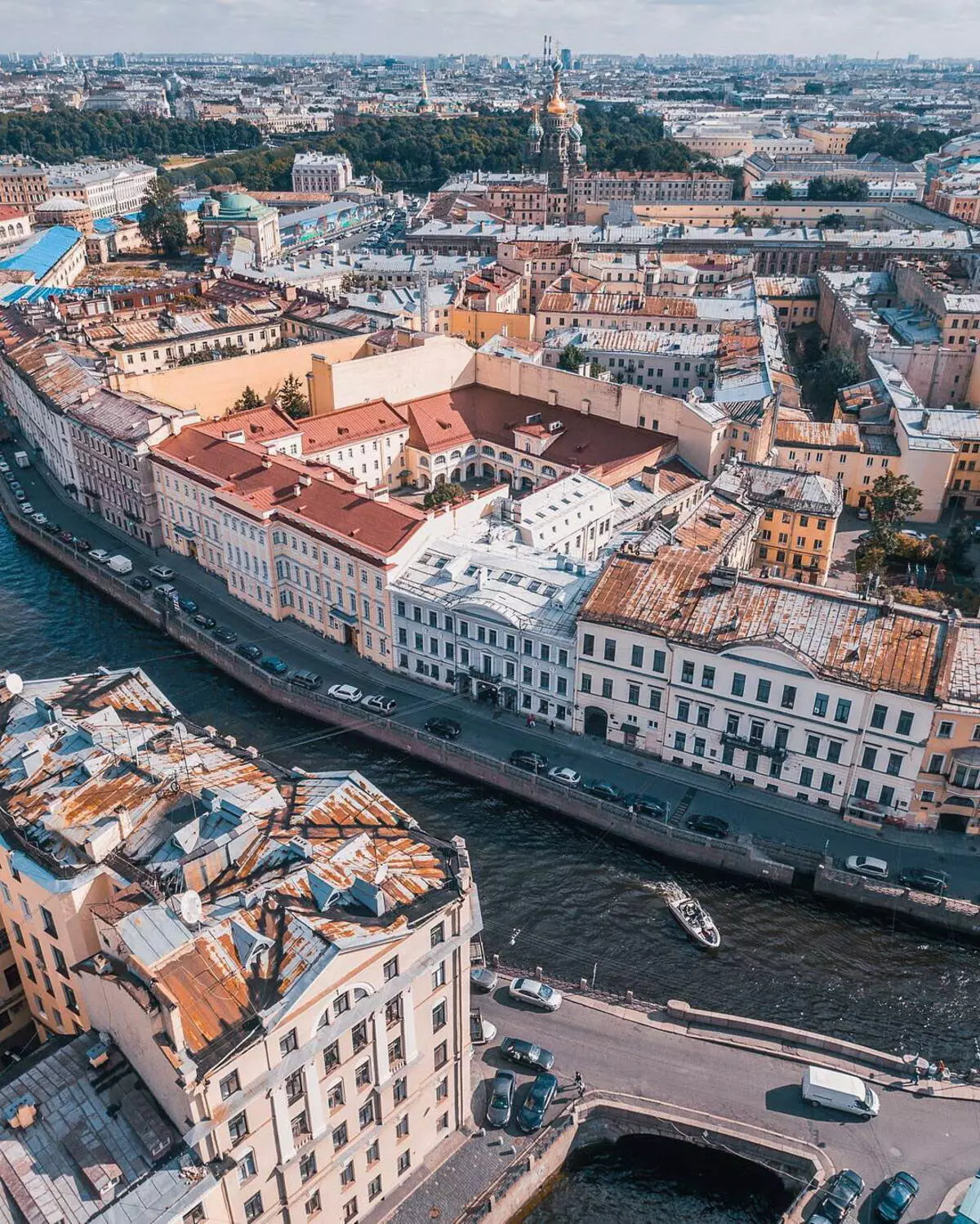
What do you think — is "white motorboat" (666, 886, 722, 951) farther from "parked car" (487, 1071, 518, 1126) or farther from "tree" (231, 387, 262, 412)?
"tree" (231, 387, 262, 412)

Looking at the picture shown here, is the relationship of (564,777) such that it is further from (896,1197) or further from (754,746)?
(896,1197)

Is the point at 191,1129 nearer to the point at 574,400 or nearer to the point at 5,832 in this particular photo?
the point at 5,832

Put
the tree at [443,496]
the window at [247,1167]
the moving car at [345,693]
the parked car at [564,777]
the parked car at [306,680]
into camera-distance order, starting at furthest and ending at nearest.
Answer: the tree at [443,496], the parked car at [306,680], the moving car at [345,693], the parked car at [564,777], the window at [247,1167]

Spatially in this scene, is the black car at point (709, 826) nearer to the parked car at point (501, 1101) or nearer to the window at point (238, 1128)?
the parked car at point (501, 1101)

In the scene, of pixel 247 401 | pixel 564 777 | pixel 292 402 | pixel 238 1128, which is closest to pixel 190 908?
pixel 238 1128

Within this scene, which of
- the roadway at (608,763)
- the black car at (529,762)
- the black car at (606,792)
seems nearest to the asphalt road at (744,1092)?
the roadway at (608,763)
